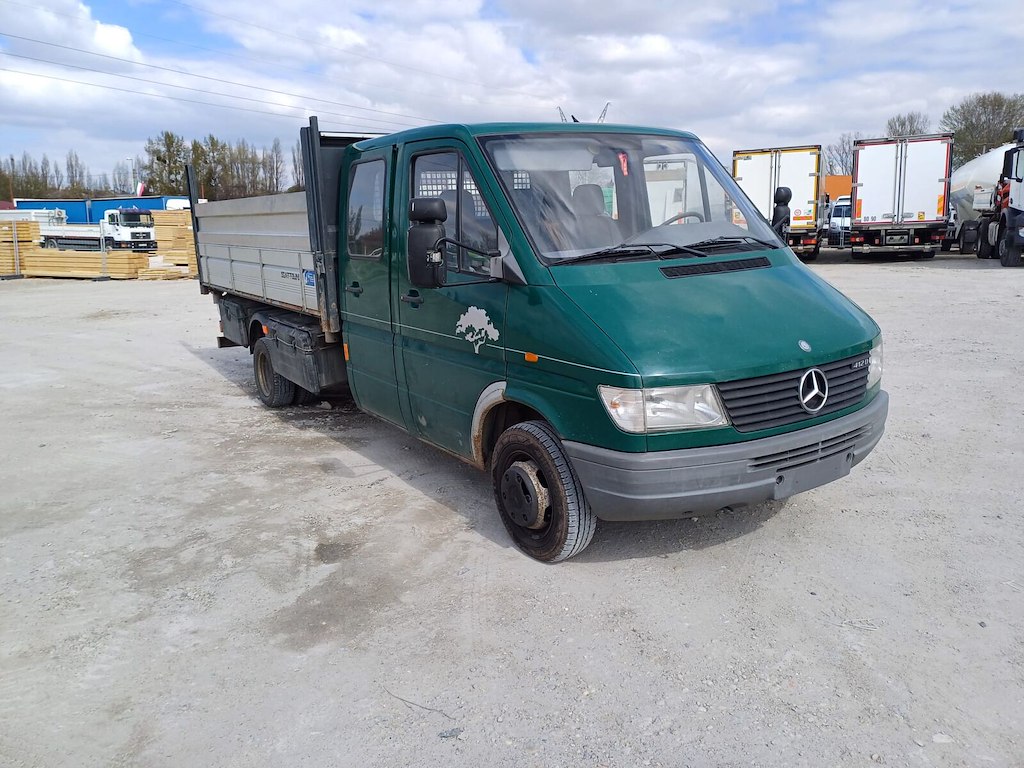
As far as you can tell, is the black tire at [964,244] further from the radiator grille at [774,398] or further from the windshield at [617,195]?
the radiator grille at [774,398]

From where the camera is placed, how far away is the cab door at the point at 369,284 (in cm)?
543

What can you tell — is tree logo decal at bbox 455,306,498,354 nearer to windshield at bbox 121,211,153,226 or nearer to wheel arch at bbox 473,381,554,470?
wheel arch at bbox 473,381,554,470

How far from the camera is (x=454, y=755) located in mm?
2861

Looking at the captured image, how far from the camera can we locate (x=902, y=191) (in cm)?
2292

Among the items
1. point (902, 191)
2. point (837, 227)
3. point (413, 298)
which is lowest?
A: point (413, 298)

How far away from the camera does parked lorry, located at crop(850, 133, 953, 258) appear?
22578mm

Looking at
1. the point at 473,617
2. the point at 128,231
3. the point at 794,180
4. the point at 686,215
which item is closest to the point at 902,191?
the point at 794,180

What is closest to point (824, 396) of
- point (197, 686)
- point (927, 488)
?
point (927, 488)

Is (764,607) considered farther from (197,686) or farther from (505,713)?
(197,686)

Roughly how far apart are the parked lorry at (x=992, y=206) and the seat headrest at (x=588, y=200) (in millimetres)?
18936

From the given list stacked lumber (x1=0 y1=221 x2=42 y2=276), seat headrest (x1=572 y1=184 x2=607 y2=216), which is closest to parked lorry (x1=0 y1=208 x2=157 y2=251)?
stacked lumber (x1=0 y1=221 x2=42 y2=276)

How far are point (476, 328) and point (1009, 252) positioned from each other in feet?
65.9

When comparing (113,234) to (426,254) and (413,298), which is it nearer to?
(413,298)

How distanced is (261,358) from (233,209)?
154 cm
